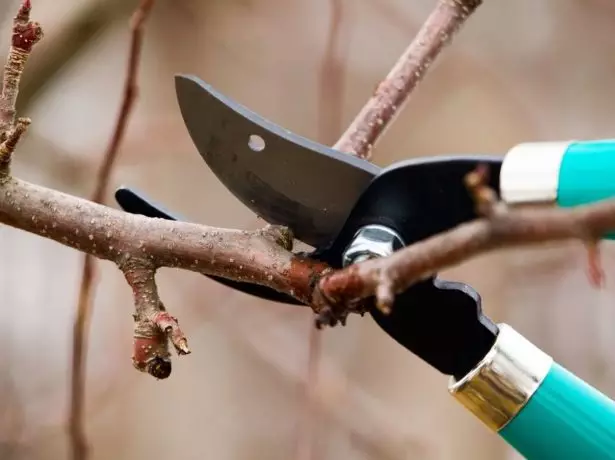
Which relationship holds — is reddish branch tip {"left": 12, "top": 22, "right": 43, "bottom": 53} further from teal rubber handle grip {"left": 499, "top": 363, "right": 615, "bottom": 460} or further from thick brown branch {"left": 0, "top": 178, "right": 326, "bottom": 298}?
teal rubber handle grip {"left": 499, "top": 363, "right": 615, "bottom": 460}

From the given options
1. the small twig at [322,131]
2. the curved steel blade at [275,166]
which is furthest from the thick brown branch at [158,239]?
the small twig at [322,131]


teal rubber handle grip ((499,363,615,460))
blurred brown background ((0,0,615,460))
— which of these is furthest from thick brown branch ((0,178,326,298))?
blurred brown background ((0,0,615,460))

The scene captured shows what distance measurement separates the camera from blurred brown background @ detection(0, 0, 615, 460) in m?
0.97

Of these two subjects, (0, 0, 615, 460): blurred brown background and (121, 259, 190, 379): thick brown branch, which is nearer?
(121, 259, 190, 379): thick brown branch

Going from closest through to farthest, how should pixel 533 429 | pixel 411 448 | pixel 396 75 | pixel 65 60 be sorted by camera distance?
1. pixel 533 429
2. pixel 396 75
3. pixel 65 60
4. pixel 411 448

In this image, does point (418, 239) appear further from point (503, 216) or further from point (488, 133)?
point (488, 133)

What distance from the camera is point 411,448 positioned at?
37.0 inches

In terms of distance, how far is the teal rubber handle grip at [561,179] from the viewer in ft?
0.90

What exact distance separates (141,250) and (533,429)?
20 cm

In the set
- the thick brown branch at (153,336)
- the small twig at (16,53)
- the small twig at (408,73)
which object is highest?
the small twig at (408,73)

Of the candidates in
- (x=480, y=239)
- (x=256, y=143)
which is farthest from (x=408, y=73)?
(x=480, y=239)

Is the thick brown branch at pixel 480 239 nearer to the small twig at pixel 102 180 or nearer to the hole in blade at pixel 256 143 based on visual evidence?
the hole in blade at pixel 256 143

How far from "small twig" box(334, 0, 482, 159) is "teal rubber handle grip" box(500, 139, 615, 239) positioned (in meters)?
0.21

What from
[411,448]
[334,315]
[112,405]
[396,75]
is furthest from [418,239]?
[112,405]
